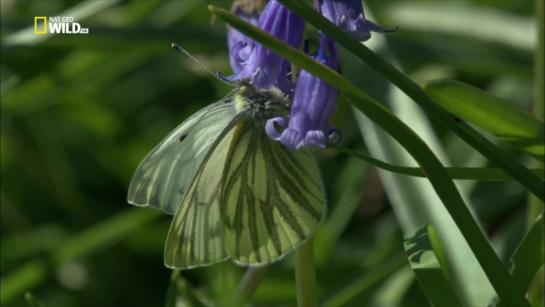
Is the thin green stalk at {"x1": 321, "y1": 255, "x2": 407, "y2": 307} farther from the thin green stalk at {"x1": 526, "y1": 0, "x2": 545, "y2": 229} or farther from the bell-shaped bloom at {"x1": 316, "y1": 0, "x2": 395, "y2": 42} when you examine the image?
the bell-shaped bloom at {"x1": 316, "y1": 0, "x2": 395, "y2": 42}

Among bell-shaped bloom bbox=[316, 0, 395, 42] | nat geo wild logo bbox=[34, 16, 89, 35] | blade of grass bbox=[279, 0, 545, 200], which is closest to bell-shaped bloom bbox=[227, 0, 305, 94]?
bell-shaped bloom bbox=[316, 0, 395, 42]

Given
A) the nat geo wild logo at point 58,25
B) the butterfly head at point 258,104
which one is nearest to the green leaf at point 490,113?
the butterfly head at point 258,104

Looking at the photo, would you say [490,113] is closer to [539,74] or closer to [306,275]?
[306,275]

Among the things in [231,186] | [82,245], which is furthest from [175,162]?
[82,245]

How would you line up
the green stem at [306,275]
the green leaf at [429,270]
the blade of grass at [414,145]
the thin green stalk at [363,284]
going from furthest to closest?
1. the thin green stalk at [363,284]
2. the green stem at [306,275]
3. the green leaf at [429,270]
4. the blade of grass at [414,145]

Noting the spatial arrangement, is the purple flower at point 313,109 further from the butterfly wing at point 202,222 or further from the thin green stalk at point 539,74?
the thin green stalk at point 539,74

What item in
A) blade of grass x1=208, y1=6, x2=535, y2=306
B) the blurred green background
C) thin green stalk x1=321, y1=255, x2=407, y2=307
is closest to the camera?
blade of grass x1=208, y1=6, x2=535, y2=306
